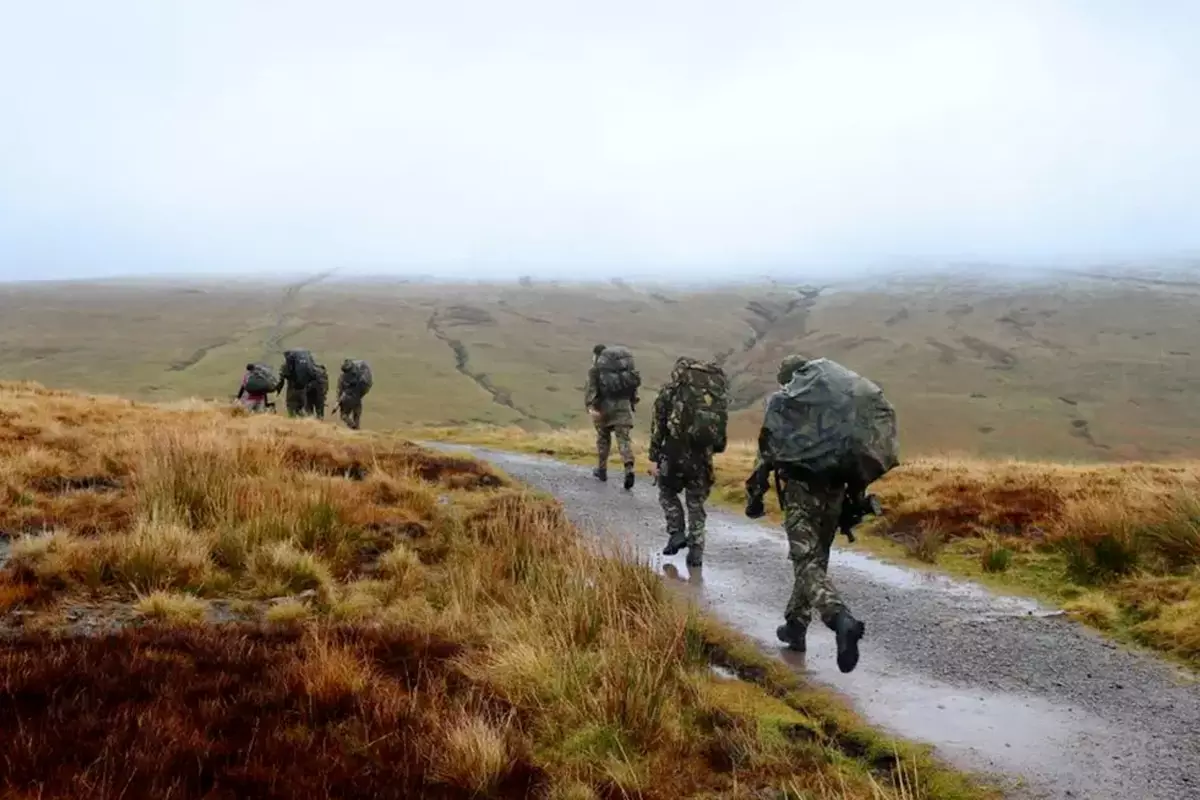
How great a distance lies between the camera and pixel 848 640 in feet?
21.1

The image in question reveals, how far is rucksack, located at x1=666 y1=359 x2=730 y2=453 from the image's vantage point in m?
10.6

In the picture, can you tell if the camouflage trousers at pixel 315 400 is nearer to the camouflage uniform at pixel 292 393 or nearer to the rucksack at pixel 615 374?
the camouflage uniform at pixel 292 393

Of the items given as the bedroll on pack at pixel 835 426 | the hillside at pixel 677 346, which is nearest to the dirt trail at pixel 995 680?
the bedroll on pack at pixel 835 426

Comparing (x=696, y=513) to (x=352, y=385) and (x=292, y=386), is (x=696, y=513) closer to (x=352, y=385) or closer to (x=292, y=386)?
(x=352, y=385)

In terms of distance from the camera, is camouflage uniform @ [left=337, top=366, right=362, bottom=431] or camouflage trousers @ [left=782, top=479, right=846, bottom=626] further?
camouflage uniform @ [left=337, top=366, right=362, bottom=431]

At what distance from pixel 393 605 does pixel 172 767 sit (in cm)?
358

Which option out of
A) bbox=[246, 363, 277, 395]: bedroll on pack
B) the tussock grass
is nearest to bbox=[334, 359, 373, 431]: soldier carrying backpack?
bbox=[246, 363, 277, 395]: bedroll on pack

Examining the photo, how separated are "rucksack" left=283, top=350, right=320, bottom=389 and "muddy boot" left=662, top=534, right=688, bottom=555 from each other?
15097 millimetres

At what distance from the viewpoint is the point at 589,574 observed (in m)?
7.51

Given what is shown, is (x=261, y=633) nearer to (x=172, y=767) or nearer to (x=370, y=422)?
(x=172, y=767)

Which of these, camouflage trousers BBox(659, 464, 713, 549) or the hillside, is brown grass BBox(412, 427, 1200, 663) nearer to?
camouflage trousers BBox(659, 464, 713, 549)

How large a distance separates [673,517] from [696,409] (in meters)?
1.37

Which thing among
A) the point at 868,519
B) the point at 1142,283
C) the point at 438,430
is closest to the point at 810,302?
the point at 1142,283

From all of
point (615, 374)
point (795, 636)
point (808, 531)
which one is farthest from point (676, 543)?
point (615, 374)
